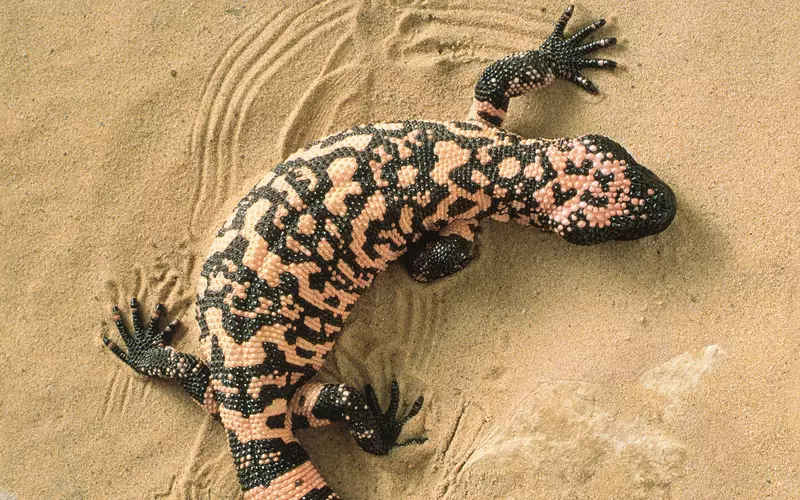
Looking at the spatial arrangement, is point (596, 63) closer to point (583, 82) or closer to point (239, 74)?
point (583, 82)

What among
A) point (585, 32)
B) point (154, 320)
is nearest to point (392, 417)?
point (154, 320)

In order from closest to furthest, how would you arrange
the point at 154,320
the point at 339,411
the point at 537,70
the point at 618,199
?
1. the point at 618,199
2. the point at 339,411
3. the point at 537,70
4. the point at 154,320

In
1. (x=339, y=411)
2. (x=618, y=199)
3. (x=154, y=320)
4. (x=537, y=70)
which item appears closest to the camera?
(x=618, y=199)

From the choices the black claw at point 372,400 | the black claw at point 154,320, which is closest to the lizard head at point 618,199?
the black claw at point 372,400

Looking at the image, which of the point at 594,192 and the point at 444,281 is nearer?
the point at 594,192

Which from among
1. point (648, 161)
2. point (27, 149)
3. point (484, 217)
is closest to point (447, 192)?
point (484, 217)

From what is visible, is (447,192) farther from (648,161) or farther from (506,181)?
(648,161)
